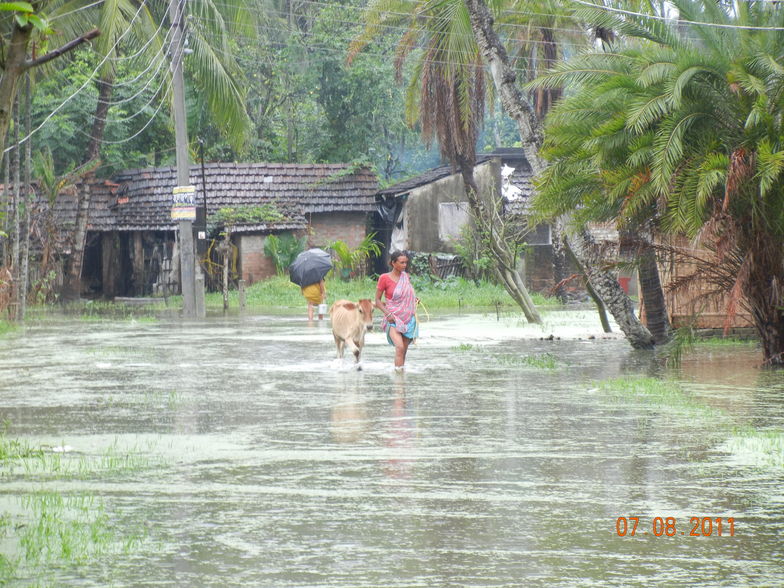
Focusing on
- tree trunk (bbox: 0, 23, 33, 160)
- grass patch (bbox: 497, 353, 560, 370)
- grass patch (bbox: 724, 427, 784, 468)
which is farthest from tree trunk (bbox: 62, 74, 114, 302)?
tree trunk (bbox: 0, 23, 33, 160)

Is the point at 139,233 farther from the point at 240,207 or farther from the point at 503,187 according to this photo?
the point at 503,187

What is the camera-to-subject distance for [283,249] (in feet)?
132

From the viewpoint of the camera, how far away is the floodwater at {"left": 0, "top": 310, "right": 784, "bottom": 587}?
240 inches

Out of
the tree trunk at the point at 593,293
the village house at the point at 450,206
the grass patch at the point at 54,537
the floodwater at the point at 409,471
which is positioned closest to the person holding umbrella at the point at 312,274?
the tree trunk at the point at 593,293

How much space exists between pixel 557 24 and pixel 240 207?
1222 centimetres

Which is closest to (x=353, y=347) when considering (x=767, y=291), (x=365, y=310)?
(x=365, y=310)

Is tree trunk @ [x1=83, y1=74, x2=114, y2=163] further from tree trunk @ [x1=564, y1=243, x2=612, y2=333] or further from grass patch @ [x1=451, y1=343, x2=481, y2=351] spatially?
grass patch @ [x1=451, y1=343, x2=481, y2=351]

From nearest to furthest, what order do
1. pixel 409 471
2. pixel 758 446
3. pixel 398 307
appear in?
pixel 409 471
pixel 758 446
pixel 398 307

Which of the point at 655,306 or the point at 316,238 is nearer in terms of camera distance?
the point at 655,306

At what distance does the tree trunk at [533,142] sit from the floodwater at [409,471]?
Answer: 250 cm

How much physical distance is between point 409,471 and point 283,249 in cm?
3200

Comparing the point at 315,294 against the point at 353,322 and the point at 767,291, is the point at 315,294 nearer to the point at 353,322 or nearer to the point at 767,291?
the point at 353,322

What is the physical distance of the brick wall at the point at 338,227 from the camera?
139 feet
